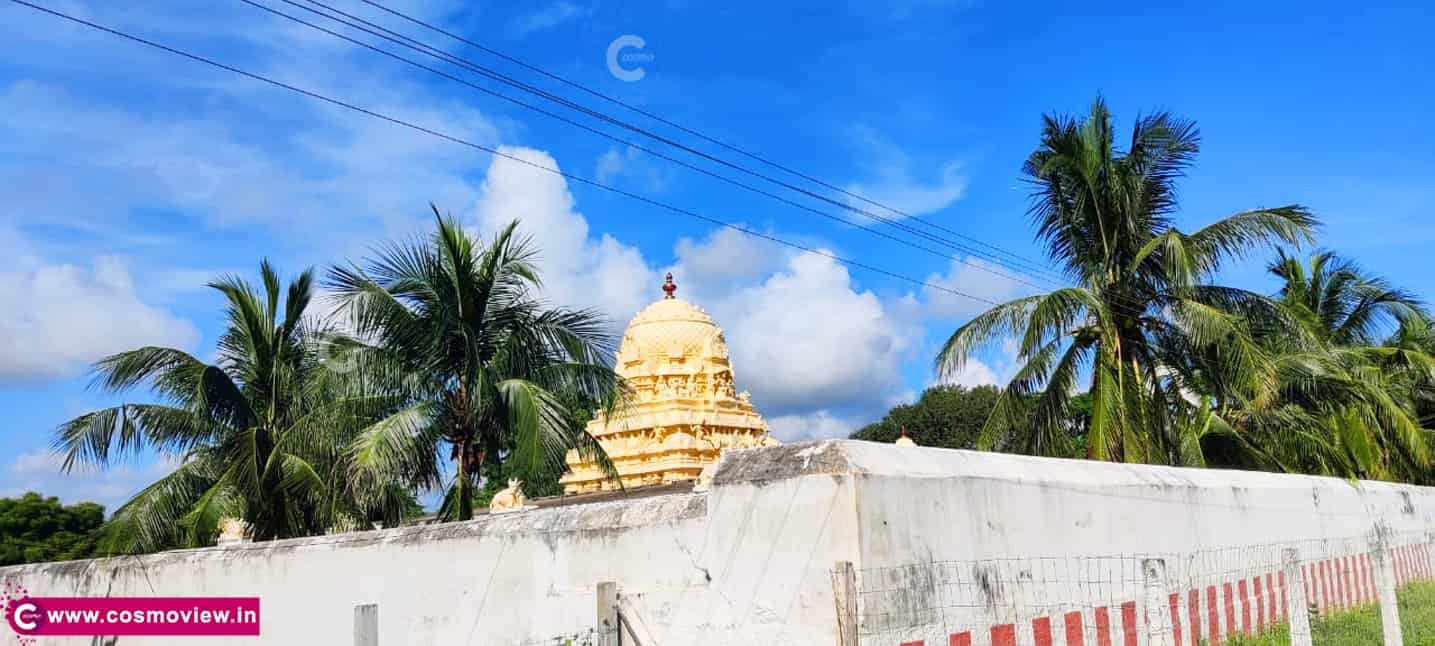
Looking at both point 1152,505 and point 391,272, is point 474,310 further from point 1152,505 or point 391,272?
point 1152,505

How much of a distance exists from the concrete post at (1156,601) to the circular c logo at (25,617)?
33.2 feet

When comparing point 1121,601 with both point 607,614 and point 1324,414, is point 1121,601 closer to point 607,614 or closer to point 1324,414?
point 607,614

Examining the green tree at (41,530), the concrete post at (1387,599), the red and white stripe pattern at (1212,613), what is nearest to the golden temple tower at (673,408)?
the green tree at (41,530)

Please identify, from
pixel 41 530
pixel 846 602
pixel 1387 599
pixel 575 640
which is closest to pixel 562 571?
Answer: pixel 575 640

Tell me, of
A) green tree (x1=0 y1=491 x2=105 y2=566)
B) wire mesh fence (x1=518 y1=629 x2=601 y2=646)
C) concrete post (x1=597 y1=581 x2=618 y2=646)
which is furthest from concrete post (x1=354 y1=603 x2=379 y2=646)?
green tree (x1=0 y1=491 x2=105 y2=566)

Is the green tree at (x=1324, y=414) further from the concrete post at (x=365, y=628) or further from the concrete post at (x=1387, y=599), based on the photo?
the concrete post at (x=365, y=628)

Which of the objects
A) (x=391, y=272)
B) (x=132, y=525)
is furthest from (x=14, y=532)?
(x=391, y=272)

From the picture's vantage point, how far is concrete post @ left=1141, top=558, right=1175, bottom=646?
599cm

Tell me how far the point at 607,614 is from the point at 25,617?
8.50m

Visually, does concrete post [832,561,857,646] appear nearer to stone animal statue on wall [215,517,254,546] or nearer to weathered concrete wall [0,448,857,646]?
weathered concrete wall [0,448,857,646]

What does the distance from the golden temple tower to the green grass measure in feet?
73.6

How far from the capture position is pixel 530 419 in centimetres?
1127

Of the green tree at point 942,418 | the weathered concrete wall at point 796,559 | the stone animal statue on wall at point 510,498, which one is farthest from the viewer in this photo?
the green tree at point 942,418

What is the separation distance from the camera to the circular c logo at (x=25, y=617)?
37.0 feet
